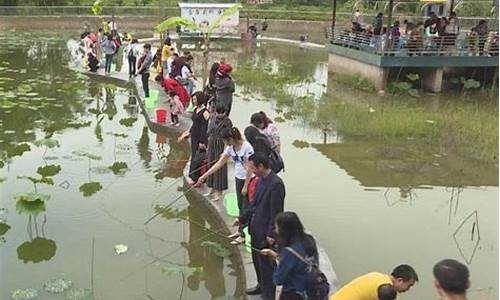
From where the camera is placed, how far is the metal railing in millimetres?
16125

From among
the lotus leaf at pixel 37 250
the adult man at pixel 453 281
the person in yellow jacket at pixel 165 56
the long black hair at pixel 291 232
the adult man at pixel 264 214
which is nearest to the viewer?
the adult man at pixel 453 281

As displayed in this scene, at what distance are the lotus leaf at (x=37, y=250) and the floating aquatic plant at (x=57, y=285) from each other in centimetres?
59

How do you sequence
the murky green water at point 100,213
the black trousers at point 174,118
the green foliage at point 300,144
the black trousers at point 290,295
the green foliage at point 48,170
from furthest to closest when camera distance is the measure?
the black trousers at point 174,118
the green foliage at point 300,144
the green foliage at point 48,170
the murky green water at point 100,213
the black trousers at point 290,295

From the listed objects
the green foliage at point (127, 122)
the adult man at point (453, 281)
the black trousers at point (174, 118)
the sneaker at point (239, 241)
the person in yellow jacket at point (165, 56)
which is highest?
the adult man at point (453, 281)

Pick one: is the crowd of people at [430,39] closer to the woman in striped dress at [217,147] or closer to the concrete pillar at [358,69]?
the concrete pillar at [358,69]

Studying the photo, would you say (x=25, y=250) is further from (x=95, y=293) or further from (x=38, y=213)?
(x=95, y=293)

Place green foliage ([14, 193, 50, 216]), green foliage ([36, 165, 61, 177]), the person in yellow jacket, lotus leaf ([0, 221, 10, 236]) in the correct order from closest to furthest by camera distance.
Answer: green foliage ([14, 193, 50, 216])
lotus leaf ([0, 221, 10, 236])
green foliage ([36, 165, 61, 177])
the person in yellow jacket

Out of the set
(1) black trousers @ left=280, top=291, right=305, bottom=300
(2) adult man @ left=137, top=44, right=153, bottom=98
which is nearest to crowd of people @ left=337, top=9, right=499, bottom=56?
(2) adult man @ left=137, top=44, right=153, bottom=98

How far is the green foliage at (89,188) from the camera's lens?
293 inches

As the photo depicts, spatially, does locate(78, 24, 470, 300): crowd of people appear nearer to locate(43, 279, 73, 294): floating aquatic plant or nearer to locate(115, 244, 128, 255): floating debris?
locate(115, 244, 128, 255): floating debris

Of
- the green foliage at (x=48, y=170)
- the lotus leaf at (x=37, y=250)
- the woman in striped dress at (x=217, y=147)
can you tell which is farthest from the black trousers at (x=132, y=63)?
the lotus leaf at (x=37, y=250)

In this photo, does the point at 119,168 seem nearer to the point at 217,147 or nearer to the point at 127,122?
the point at 217,147

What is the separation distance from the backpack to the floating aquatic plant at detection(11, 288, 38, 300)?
8.41 ft

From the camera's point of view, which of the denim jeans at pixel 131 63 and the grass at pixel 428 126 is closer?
the grass at pixel 428 126
